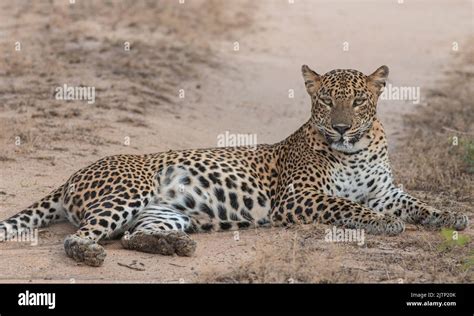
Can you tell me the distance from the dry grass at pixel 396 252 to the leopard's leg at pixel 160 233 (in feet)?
2.26

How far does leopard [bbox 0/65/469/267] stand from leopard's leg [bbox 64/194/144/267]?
12 mm

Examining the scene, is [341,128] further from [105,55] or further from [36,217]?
[105,55]

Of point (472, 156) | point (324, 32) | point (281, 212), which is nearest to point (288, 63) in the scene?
point (324, 32)

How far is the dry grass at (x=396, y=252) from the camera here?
856cm

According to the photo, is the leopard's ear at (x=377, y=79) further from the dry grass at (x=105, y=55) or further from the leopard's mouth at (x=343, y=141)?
the dry grass at (x=105, y=55)

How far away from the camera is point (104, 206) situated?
984 centimetres

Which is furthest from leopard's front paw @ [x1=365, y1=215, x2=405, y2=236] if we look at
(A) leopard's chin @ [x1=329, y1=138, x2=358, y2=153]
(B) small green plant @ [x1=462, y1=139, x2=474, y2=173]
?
(B) small green plant @ [x1=462, y1=139, x2=474, y2=173]

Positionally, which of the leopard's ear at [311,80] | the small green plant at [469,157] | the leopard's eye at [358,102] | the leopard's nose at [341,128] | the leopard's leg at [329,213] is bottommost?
the leopard's leg at [329,213]

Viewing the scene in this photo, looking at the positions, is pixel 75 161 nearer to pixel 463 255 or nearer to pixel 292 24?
pixel 463 255

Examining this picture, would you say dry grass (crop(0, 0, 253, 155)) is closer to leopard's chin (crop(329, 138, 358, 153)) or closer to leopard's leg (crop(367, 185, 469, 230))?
leopard's chin (crop(329, 138, 358, 153))

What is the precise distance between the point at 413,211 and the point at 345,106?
1279mm

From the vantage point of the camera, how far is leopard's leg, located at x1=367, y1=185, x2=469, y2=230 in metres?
10.5

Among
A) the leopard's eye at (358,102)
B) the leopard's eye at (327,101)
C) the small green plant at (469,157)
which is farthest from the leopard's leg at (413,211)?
the small green plant at (469,157)

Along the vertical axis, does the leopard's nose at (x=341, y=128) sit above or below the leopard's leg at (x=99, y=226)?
above
